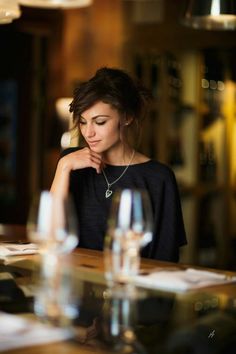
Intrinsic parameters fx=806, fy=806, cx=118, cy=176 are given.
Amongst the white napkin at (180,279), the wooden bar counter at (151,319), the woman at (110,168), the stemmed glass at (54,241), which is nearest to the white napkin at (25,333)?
the wooden bar counter at (151,319)

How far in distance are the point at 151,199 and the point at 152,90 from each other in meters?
3.84

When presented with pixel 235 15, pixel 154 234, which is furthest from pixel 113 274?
pixel 235 15

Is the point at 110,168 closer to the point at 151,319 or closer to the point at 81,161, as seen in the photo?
the point at 81,161

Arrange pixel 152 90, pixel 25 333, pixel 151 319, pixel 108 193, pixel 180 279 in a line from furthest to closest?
pixel 152 90, pixel 108 193, pixel 180 279, pixel 151 319, pixel 25 333

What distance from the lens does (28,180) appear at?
779cm

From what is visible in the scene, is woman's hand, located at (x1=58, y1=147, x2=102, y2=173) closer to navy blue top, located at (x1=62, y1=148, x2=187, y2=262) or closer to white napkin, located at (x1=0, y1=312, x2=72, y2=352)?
navy blue top, located at (x1=62, y1=148, x2=187, y2=262)

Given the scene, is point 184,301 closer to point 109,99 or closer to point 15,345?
point 15,345

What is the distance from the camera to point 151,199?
3322mm

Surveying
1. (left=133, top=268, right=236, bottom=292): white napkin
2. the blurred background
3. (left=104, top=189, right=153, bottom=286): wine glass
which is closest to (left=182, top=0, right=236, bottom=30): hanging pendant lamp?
(left=133, top=268, right=236, bottom=292): white napkin

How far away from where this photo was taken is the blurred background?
22.6ft

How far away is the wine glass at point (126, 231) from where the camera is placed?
196 cm

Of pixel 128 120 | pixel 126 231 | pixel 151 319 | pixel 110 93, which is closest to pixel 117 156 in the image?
pixel 128 120

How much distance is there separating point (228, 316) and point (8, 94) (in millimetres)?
6906

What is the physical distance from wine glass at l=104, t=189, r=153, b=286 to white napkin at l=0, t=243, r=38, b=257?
0.68 metres
